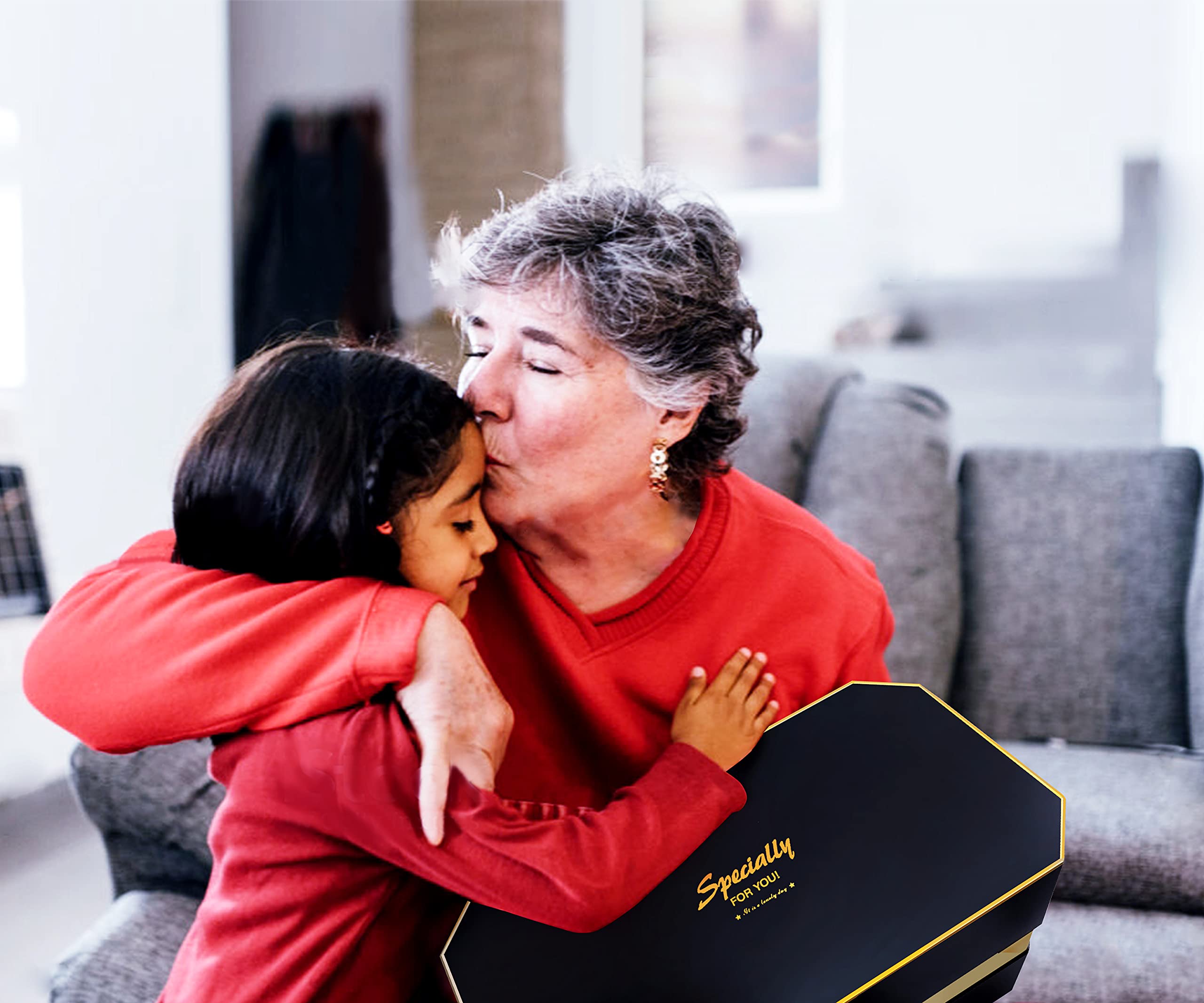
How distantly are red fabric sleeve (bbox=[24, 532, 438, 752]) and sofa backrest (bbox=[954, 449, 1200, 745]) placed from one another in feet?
4.31

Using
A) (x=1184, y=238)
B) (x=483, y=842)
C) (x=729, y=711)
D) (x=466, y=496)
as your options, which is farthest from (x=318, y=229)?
(x=483, y=842)

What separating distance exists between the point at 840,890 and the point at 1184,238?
1789mm

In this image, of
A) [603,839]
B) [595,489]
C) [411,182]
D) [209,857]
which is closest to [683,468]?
[595,489]

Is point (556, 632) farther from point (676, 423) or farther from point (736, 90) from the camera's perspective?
point (736, 90)

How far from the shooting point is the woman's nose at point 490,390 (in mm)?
980

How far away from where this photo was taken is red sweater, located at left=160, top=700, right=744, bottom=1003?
79 cm

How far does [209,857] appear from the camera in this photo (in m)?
1.32

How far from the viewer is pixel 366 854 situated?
836 millimetres

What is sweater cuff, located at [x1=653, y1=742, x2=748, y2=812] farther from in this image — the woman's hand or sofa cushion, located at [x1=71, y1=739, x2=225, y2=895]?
sofa cushion, located at [x1=71, y1=739, x2=225, y2=895]

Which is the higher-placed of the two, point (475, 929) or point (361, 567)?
point (361, 567)

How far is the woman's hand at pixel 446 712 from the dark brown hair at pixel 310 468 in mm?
93

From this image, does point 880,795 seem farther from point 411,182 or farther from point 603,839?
point 411,182

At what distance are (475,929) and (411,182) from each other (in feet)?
7.57

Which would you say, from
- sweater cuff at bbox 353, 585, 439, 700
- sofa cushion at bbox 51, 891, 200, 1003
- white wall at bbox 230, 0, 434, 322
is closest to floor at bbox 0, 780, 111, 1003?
sofa cushion at bbox 51, 891, 200, 1003
